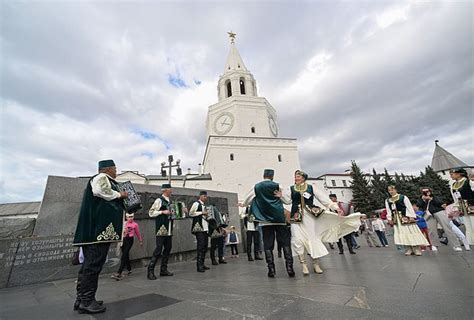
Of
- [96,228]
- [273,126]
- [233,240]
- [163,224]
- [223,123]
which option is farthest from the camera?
[273,126]

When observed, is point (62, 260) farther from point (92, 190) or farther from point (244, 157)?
point (244, 157)

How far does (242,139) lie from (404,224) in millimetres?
34571

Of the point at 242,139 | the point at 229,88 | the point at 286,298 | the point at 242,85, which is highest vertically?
the point at 242,85

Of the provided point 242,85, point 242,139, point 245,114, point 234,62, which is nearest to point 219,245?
point 242,139

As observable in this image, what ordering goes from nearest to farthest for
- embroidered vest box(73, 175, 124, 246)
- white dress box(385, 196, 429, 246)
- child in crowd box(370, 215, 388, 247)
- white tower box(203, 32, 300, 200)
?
embroidered vest box(73, 175, 124, 246) → white dress box(385, 196, 429, 246) → child in crowd box(370, 215, 388, 247) → white tower box(203, 32, 300, 200)

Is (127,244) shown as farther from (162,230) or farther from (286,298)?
(286,298)

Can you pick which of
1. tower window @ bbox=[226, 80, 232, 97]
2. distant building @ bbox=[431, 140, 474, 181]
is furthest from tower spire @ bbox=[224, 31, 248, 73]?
distant building @ bbox=[431, 140, 474, 181]

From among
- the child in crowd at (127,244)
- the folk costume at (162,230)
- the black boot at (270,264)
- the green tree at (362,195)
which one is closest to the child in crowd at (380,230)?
the black boot at (270,264)

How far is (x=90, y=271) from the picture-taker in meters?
3.19

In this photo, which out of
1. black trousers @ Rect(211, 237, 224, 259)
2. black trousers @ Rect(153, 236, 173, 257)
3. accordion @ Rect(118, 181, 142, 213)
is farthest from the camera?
black trousers @ Rect(211, 237, 224, 259)

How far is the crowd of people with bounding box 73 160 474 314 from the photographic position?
3.40 m

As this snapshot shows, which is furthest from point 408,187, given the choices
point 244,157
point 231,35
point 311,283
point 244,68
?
point 311,283

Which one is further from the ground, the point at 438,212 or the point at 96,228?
the point at 438,212

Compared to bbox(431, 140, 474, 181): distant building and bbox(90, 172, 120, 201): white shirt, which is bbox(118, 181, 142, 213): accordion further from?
bbox(431, 140, 474, 181): distant building
